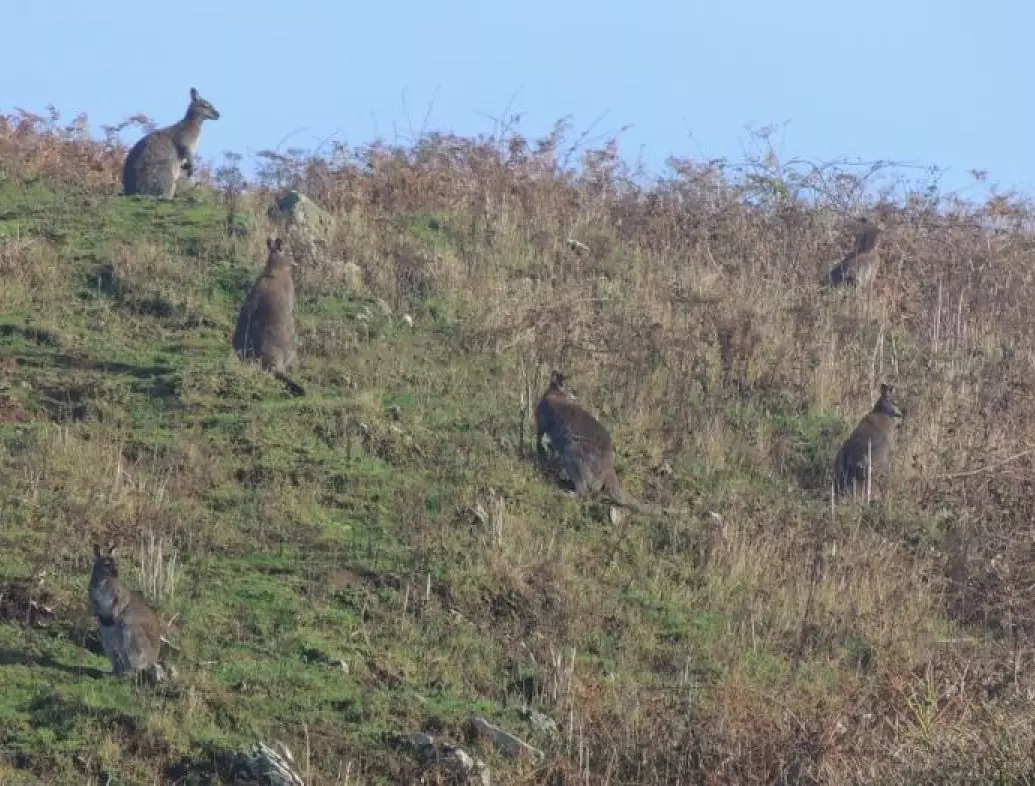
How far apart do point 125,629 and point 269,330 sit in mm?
5501

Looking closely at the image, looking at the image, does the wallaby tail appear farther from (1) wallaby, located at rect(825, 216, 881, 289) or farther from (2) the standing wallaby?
(1) wallaby, located at rect(825, 216, 881, 289)

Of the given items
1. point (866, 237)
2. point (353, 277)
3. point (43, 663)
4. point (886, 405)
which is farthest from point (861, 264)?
point (43, 663)

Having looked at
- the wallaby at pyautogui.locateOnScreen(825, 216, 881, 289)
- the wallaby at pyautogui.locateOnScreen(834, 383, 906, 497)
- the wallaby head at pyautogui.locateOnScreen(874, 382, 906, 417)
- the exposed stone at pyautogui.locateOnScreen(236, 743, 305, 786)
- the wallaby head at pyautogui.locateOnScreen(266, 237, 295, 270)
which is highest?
the wallaby at pyautogui.locateOnScreen(825, 216, 881, 289)

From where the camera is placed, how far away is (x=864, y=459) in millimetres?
16219

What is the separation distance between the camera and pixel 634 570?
46.6 ft

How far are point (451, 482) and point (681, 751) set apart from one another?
14.2 ft

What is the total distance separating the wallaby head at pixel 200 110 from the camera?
2289cm

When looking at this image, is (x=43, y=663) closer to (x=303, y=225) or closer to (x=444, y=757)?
(x=444, y=757)

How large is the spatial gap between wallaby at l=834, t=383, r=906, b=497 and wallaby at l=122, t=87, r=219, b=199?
27.7 feet

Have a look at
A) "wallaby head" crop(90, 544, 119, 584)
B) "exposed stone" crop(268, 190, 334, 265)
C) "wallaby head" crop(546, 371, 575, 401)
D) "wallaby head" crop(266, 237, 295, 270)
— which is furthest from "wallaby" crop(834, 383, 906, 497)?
"wallaby head" crop(90, 544, 119, 584)

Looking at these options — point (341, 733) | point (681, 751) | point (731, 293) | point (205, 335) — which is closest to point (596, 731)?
point (681, 751)

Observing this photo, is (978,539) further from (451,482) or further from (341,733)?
(341,733)

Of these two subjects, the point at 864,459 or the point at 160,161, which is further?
the point at 160,161

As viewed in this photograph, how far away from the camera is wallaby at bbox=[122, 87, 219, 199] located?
20984 millimetres
